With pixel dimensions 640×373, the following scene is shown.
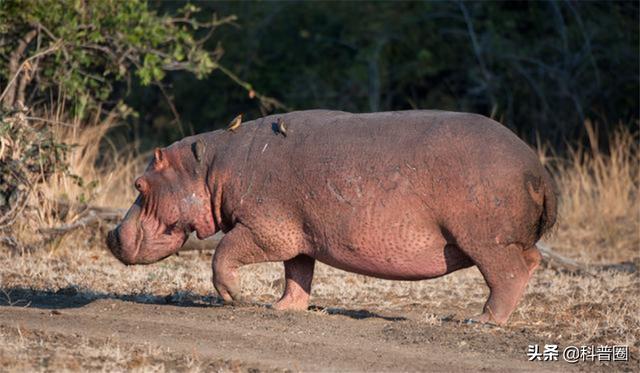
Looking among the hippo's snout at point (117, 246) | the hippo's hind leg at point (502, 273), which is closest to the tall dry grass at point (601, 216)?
the hippo's hind leg at point (502, 273)

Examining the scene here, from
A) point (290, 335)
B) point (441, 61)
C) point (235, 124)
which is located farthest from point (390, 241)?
point (441, 61)

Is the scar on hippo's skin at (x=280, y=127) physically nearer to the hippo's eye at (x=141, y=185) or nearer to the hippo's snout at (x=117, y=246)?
the hippo's eye at (x=141, y=185)

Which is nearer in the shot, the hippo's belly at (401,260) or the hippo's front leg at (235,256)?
the hippo's belly at (401,260)

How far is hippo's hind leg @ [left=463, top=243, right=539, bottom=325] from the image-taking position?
627 centimetres

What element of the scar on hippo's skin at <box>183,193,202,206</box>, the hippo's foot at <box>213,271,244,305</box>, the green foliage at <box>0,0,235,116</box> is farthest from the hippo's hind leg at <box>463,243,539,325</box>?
the green foliage at <box>0,0,235,116</box>

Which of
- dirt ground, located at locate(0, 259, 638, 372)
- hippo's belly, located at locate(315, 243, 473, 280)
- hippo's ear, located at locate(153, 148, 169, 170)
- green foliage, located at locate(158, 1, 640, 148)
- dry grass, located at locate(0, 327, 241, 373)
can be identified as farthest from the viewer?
green foliage, located at locate(158, 1, 640, 148)

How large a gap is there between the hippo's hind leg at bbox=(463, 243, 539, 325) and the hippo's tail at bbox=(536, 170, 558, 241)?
182mm

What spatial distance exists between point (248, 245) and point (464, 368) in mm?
1709

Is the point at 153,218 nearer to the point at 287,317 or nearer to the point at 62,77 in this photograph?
the point at 287,317

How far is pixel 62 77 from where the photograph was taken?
1170 cm

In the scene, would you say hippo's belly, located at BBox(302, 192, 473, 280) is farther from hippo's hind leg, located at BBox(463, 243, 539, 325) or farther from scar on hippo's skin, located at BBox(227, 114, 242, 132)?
scar on hippo's skin, located at BBox(227, 114, 242, 132)

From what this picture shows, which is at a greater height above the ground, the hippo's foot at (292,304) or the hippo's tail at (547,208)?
the hippo's tail at (547,208)

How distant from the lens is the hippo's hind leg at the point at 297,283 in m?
7.10

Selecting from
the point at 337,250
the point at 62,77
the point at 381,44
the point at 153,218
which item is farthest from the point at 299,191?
the point at 381,44
